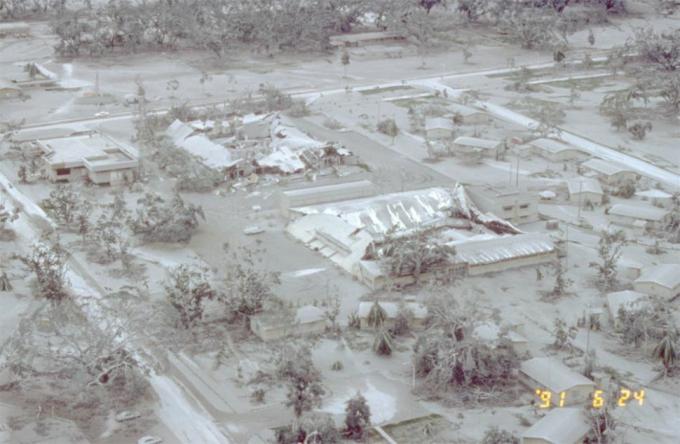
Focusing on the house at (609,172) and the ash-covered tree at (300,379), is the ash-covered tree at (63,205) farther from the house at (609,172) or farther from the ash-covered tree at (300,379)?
the house at (609,172)

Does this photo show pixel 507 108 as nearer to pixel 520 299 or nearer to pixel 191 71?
pixel 191 71

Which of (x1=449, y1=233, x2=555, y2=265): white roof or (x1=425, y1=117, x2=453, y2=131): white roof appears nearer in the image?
(x1=449, y1=233, x2=555, y2=265): white roof

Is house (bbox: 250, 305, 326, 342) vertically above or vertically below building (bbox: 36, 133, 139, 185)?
below

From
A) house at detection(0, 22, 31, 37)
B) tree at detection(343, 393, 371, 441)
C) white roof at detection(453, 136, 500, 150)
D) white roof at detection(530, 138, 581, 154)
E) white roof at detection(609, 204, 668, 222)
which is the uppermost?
house at detection(0, 22, 31, 37)

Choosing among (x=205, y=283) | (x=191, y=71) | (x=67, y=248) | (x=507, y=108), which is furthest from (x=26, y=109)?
(x=205, y=283)

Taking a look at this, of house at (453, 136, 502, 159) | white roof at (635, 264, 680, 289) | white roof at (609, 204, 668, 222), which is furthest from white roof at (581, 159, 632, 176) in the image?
white roof at (635, 264, 680, 289)

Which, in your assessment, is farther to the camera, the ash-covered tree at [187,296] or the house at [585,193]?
the house at [585,193]

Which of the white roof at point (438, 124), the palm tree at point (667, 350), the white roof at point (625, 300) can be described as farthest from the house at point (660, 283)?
the white roof at point (438, 124)

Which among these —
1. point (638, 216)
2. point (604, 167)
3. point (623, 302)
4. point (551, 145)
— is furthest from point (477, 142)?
point (623, 302)

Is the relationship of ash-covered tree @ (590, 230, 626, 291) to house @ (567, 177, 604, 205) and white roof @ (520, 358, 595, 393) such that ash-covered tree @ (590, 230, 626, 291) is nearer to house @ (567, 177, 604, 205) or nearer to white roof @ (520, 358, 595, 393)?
house @ (567, 177, 604, 205)
